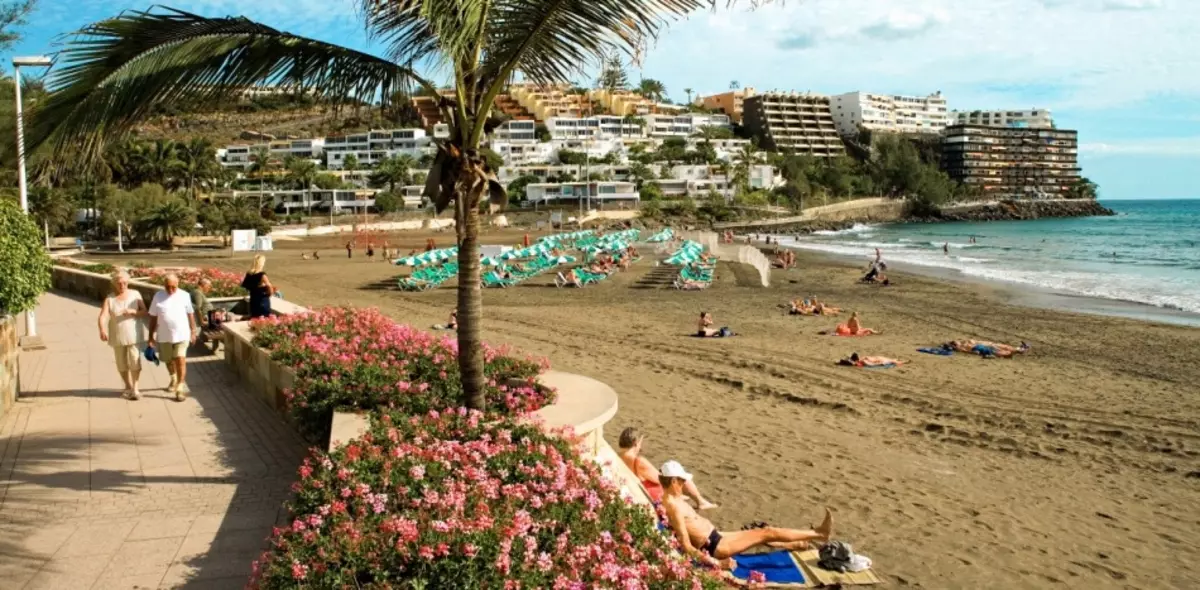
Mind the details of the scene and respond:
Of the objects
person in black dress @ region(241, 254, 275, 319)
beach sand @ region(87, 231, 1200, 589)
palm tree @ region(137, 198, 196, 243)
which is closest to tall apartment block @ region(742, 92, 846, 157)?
palm tree @ region(137, 198, 196, 243)

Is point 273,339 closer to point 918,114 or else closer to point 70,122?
point 70,122

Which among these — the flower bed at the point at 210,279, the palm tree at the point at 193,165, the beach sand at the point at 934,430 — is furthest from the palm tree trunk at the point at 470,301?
the palm tree at the point at 193,165

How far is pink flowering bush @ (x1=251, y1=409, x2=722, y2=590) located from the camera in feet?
10.5

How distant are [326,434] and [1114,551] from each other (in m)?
5.51

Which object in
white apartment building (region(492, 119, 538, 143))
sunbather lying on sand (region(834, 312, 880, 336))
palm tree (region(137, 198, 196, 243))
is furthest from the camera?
white apartment building (region(492, 119, 538, 143))

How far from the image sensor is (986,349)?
1412 centimetres

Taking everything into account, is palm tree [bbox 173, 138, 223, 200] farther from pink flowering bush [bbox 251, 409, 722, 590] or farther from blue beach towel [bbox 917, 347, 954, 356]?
pink flowering bush [bbox 251, 409, 722, 590]

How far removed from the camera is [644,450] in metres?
7.73

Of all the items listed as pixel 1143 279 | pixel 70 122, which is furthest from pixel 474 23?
pixel 1143 279

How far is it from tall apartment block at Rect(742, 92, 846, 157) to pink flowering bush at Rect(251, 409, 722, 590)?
133111 millimetres

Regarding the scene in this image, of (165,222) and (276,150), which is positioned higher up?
(276,150)

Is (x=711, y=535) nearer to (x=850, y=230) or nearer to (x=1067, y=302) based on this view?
(x=1067, y=302)

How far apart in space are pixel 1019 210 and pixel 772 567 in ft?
422

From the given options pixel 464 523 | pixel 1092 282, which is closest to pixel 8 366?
pixel 464 523
